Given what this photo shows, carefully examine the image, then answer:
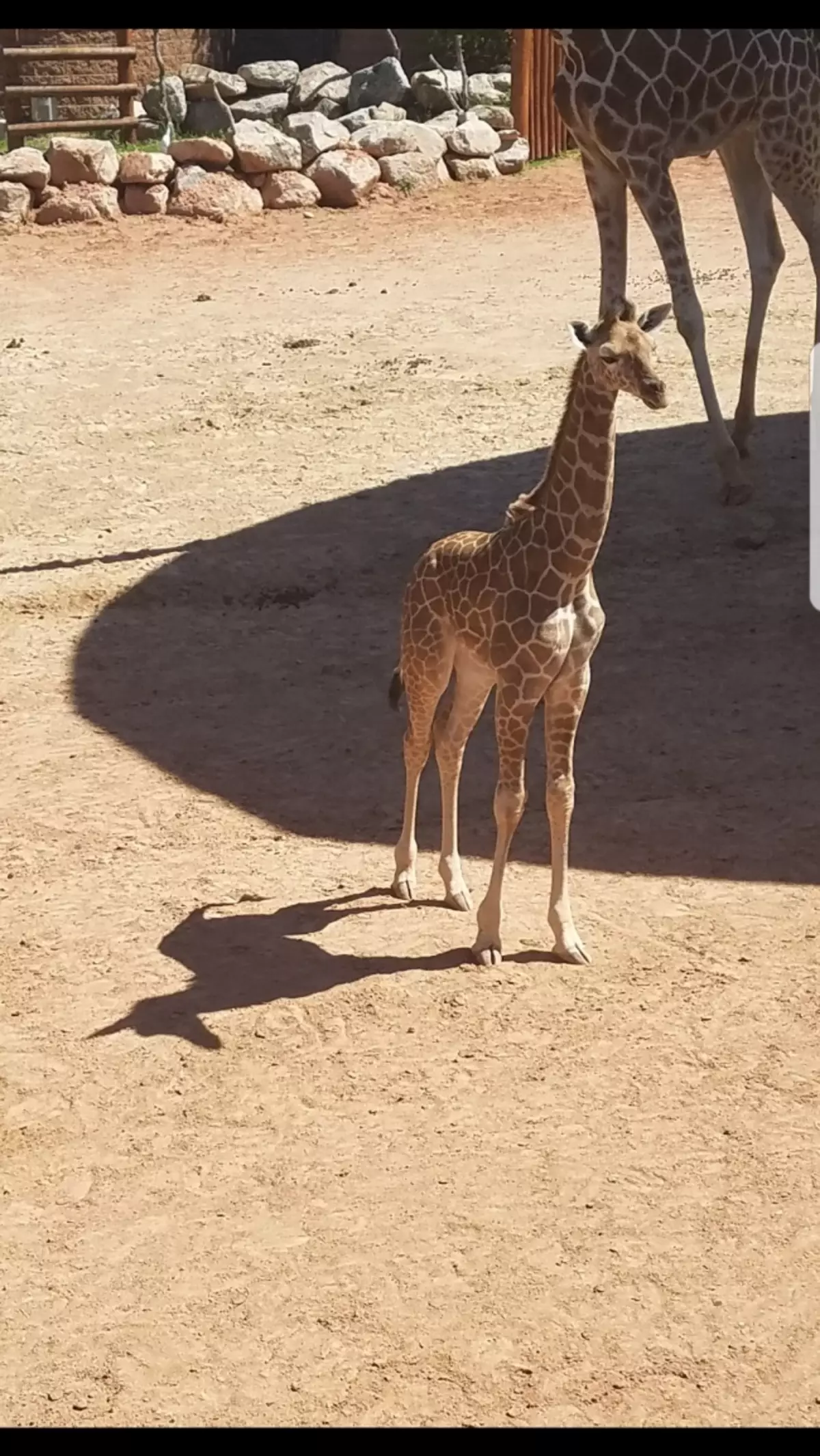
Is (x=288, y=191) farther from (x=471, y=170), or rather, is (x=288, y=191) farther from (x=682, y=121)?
(x=682, y=121)

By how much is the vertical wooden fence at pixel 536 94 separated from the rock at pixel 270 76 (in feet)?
15.5

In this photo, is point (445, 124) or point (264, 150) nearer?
point (264, 150)

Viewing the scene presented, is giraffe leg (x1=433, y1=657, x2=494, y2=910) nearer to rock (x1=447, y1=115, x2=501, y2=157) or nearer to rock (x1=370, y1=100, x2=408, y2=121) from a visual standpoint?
rock (x1=447, y1=115, x2=501, y2=157)

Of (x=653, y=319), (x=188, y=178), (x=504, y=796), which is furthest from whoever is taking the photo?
(x=188, y=178)

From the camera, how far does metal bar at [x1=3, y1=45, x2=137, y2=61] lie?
19.9m

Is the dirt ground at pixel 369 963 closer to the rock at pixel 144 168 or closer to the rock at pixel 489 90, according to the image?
the rock at pixel 144 168

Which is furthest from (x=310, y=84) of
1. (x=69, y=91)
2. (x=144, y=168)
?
(x=144, y=168)

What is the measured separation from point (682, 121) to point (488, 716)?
362 cm

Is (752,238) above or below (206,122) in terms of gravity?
above

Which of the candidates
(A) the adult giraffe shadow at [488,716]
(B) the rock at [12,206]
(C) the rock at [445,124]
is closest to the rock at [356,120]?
(C) the rock at [445,124]

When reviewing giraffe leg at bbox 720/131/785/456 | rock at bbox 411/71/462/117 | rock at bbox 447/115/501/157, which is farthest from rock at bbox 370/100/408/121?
giraffe leg at bbox 720/131/785/456

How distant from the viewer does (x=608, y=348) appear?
5172 millimetres

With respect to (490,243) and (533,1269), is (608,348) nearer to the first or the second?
(533,1269)

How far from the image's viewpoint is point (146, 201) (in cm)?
1742
